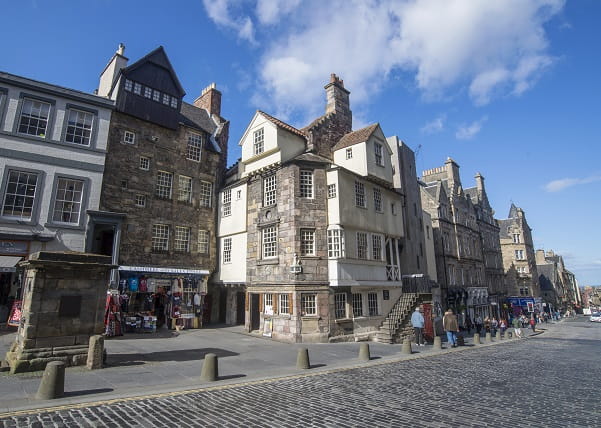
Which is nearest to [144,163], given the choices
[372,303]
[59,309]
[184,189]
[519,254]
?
[184,189]

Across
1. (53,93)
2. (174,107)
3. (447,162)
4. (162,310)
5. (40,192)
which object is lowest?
(162,310)

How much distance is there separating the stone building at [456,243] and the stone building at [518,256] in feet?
45.8

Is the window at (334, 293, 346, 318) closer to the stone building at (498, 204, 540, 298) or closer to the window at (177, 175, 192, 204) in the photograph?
the window at (177, 175, 192, 204)

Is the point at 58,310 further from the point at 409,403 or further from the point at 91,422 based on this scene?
the point at 409,403

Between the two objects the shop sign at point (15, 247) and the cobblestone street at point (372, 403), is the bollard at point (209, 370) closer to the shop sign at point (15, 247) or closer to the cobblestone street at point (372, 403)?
the cobblestone street at point (372, 403)

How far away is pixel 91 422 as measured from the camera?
19.3ft

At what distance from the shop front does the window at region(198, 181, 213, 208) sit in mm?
5089

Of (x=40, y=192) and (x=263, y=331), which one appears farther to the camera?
(x=263, y=331)

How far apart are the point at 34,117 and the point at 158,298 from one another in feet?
41.6

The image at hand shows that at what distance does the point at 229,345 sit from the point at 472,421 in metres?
11.6

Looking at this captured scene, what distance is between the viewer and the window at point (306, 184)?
771 inches

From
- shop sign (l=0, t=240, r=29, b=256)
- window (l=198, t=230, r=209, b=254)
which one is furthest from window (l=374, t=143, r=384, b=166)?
shop sign (l=0, t=240, r=29, b=256)

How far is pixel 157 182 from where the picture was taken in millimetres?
22406

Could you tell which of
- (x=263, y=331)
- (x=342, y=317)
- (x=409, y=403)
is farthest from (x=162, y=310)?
(x=409, y=403)
